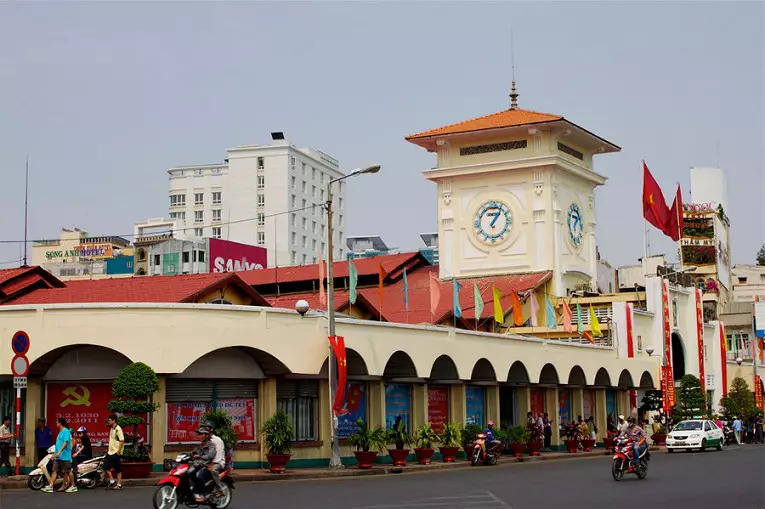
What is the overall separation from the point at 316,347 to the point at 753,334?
59.8m

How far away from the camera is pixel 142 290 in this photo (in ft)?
152

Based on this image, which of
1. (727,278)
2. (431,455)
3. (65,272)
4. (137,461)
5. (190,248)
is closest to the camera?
(137,461)

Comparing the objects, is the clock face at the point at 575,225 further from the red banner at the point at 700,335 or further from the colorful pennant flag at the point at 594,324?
the colorful pennant flag at the point at 594,324

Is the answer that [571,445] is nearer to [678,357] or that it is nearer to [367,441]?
[367,441]

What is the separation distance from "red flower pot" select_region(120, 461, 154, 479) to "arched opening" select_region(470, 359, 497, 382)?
18.3m

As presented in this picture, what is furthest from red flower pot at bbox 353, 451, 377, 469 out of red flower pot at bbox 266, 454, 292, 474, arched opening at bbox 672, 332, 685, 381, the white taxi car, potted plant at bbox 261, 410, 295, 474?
arched opening at bbox 672, 332, 685, 381

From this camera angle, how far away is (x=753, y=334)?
89.6m

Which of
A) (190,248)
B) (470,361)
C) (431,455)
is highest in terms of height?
(190,248)

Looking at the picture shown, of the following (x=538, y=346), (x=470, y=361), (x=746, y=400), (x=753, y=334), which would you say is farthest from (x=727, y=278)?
(x=470, y=361)

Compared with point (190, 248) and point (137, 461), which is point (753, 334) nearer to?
point (190, 248)

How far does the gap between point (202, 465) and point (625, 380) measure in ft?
135

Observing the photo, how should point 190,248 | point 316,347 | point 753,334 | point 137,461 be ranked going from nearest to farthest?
point 137,461
point 316,347
point 753,334
point 190,248

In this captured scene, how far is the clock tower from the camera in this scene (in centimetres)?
6756

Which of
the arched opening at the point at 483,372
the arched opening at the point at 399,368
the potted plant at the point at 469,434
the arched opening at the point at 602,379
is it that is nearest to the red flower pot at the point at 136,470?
the arched opening at the point at 399,368
